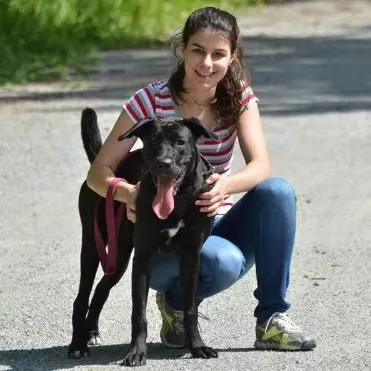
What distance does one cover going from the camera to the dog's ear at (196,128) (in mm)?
4980

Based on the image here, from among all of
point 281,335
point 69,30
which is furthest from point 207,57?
point 69,30

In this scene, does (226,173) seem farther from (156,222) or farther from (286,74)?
(286,74)

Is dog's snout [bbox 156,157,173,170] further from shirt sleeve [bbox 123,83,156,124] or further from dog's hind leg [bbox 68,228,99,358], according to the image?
dog's hind leg [bbox 68,228,99,358]

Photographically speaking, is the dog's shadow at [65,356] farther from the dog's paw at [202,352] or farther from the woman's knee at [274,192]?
the woman's knee at [274,192]

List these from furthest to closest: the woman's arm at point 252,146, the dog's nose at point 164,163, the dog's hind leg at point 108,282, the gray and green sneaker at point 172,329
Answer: the gray and green sneaker at point 172,329 → the woman's arm at point 252,146 → the dog's hind leg at point 108,282 → the dog's nose at point 164,163

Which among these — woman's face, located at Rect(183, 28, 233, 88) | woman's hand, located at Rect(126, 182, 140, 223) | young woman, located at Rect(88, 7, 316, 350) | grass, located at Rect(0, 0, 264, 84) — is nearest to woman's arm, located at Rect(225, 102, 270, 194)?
young woman, located at Rect(88, 7, 316, 350)

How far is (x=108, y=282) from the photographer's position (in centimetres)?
547

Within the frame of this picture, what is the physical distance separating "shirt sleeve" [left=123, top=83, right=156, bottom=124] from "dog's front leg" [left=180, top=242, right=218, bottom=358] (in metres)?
0.59

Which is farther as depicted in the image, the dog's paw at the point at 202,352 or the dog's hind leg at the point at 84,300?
the dog's hind leg at the point at 84,300

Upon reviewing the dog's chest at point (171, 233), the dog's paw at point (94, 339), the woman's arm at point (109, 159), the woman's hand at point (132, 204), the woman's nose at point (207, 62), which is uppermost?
the woman's nose at point (207, 62)

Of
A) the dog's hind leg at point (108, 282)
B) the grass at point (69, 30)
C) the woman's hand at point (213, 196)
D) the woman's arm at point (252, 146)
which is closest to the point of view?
the woman's hand at point (213, 196)

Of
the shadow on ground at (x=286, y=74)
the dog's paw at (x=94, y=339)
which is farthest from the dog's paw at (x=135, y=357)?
the shadow on ground at (x=286, y=74)

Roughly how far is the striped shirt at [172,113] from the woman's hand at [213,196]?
0.27 metres

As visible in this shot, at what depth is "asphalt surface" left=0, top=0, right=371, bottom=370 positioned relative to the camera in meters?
5.64
